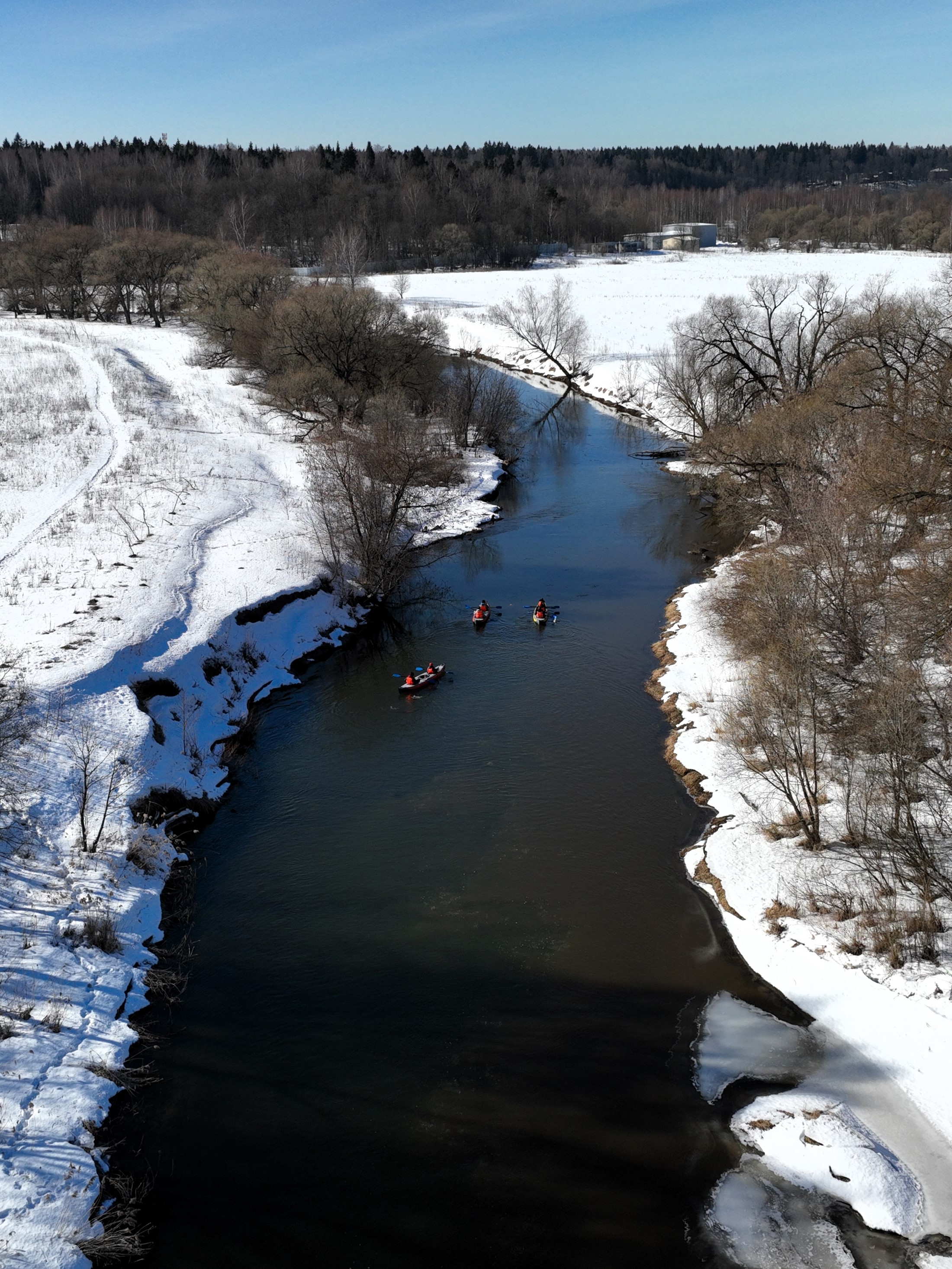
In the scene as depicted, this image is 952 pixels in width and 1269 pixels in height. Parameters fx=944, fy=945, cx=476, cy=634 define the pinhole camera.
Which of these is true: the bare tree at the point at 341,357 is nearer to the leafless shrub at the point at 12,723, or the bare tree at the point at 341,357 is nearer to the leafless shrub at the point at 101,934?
the leafless shrub at the point at 12,723

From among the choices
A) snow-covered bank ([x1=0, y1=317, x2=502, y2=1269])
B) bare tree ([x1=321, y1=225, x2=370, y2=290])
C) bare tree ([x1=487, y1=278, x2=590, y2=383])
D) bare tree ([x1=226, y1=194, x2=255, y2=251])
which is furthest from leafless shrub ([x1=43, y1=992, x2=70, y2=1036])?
bare tree ([x1=226, y1=194, x2=255, y2=251])

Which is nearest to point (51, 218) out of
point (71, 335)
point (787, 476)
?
point (71, 335)

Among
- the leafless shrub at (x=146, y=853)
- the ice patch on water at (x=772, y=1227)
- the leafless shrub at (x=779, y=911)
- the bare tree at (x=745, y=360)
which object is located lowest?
the ice patch on water at (x=772, y=1227)

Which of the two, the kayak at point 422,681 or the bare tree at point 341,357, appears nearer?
the kayak at point 422,681

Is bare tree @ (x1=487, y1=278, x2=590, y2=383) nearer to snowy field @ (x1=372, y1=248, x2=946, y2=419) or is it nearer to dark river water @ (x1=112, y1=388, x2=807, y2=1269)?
snowy field @ (x1=372, y1=248, x2=946, y2=419)

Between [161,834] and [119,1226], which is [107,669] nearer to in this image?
[161,834]

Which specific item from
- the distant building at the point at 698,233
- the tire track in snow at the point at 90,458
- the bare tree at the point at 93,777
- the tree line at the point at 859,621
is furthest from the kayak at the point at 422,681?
the distant building at the point at 698,233
